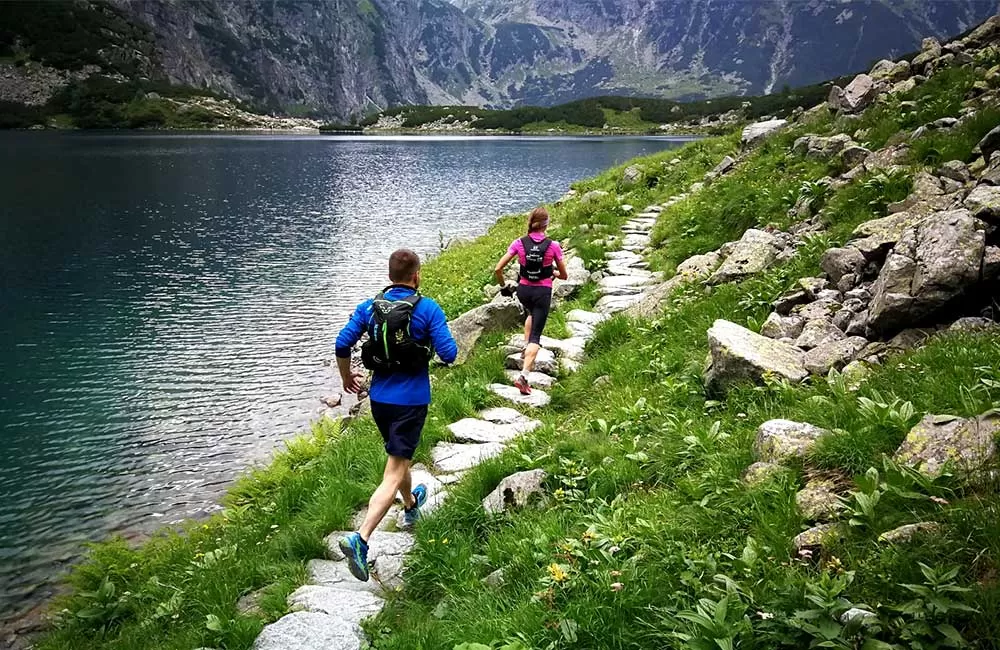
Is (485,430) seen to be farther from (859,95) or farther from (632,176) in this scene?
(632,176)

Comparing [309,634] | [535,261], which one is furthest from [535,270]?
[309,634]

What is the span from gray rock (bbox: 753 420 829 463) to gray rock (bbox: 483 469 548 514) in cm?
258

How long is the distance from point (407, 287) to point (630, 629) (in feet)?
15.0

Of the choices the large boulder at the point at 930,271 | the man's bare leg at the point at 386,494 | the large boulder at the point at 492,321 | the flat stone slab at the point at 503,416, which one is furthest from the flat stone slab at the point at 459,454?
the large boulder at the point at 930,271

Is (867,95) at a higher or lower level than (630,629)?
higher

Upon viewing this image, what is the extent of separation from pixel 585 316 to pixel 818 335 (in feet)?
22.7

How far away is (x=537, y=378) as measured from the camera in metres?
12.2

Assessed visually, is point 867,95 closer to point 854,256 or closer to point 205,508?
point 854,256

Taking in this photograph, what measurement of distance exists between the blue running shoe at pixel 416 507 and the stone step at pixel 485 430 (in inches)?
67.7

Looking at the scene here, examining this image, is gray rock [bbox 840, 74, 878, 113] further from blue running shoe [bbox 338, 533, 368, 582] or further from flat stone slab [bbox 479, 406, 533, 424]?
blue running shoe [bbox 338, 533, 368, 582]

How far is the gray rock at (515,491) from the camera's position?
24.5 feet

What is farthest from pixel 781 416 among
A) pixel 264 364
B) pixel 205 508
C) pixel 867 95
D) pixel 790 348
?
pixel 867 95

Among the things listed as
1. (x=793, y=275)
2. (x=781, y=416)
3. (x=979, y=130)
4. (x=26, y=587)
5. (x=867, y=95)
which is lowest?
(x=26, y=587)

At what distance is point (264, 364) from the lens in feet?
71.2
